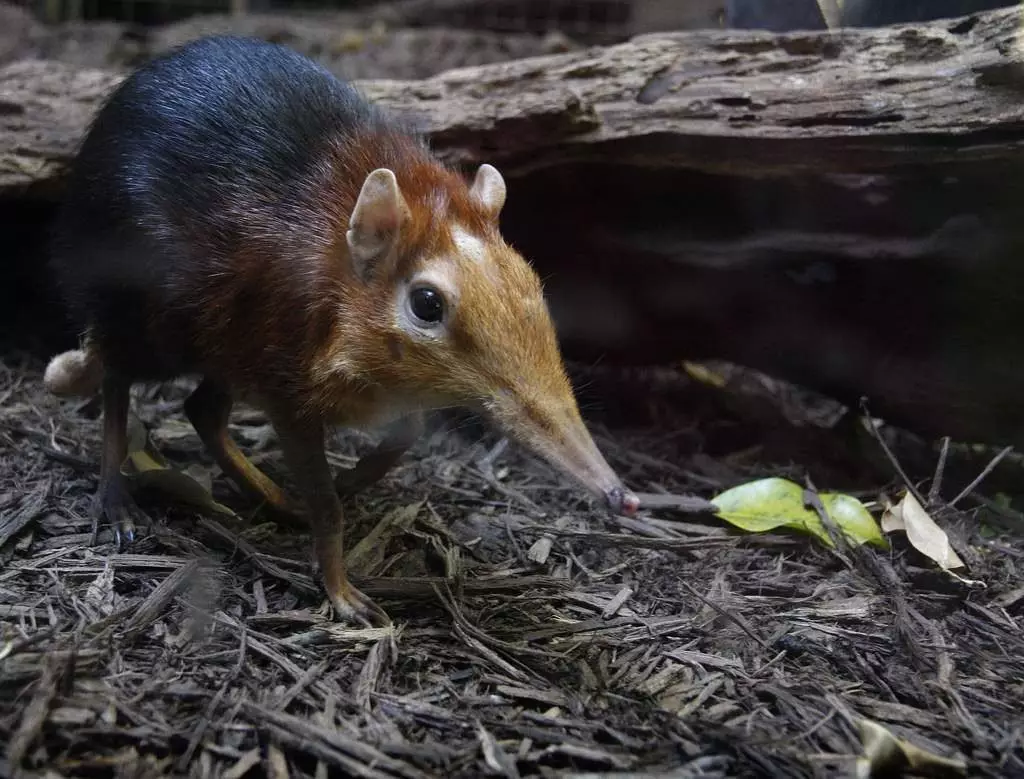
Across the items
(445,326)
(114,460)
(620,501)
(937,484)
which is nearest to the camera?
(620,501)

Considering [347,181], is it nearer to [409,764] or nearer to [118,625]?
[118,625]

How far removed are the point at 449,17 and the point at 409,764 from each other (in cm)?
848

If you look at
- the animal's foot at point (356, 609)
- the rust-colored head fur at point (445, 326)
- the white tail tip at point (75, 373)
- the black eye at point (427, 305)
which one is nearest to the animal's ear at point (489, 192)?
the rust-colored head fur at point (445, 326)

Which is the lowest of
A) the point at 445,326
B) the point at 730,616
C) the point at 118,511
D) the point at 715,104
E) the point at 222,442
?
the point at 730,616

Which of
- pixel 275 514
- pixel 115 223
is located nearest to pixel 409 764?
pixel 275 514

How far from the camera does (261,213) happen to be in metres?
3.13

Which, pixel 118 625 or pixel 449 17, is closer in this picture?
pixel 118 625

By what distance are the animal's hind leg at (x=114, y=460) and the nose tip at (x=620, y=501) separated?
2.13 metres

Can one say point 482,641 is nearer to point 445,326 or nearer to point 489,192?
point 445,326

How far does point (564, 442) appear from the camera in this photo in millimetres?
2730

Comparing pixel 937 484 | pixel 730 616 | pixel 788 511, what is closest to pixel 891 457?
pixel 937 484

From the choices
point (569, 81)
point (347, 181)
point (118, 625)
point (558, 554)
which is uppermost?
point (569, 81)

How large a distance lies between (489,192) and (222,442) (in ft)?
6.06

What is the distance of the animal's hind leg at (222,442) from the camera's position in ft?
12.8
